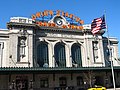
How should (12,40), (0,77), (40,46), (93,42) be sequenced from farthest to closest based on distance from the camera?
(93,42) → (40,46) → (12,40) → (0,77)

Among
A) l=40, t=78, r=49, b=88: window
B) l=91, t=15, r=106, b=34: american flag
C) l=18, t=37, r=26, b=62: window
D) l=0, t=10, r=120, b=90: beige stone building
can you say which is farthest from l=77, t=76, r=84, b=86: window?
l=91, t=15, r=106, b=34: american flag

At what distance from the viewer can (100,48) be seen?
2334 inches

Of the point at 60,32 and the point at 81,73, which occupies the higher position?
the point at 60,32

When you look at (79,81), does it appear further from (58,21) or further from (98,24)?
(98,24)

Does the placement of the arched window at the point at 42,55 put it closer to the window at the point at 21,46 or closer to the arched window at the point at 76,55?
the window at the point at 21,46

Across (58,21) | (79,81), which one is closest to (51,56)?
(79,81)

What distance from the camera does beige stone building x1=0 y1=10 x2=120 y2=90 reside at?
4791cm

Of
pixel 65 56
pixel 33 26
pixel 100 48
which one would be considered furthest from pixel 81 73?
pixel 33 26

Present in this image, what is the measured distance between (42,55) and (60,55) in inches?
207

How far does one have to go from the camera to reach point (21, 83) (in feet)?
158

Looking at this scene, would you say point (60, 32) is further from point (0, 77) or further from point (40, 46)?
point (0, 77)

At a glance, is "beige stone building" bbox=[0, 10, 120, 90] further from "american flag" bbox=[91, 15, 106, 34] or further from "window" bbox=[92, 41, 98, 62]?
"american flag" bbox=[91, 15, 106, 34]

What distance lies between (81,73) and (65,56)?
694cm

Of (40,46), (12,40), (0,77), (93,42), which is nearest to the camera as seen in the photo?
(0,77)
